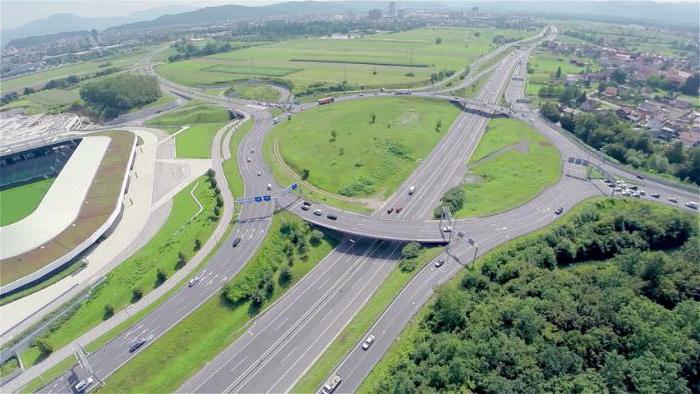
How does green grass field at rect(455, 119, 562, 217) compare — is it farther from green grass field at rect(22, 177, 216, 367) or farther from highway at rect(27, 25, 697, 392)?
green grass field at rect(22, 177, 216, 367)

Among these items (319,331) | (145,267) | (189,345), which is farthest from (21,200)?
(319,331)

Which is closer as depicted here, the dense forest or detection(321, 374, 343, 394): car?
the dense forest

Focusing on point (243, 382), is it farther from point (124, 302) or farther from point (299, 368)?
point (124, 302)

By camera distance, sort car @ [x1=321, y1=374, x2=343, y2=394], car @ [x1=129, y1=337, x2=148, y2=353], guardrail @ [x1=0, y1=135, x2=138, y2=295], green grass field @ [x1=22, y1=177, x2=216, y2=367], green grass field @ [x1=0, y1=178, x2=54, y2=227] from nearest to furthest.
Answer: car @ [x1=321, y1=374, x2=343, y2=394] → car @ [x1=129, y1=337, x2=148, y2=353] → green grass field @ [x1=22, y1=177, x2=216, y2=367] → guardrail @ [x1=0, y1=135, x2=138, y2=295] → green grass field @ [x1=0, y1=178, x2=54, y2=227]

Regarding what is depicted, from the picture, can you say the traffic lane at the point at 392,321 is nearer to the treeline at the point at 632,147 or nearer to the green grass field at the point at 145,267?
the green grass field at the point at 145,267

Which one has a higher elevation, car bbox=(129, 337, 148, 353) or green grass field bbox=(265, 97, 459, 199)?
green grass field bbox=(265, 97, 459, 199)

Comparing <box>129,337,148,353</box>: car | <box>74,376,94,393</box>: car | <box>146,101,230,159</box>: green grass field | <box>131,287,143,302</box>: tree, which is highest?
<box>146,101,230,159</box>: green grass field

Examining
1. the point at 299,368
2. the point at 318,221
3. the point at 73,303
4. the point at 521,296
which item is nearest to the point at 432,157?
the point at 318,221

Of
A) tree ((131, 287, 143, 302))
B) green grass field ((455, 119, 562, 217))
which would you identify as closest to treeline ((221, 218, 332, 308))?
tree ((131, 287, 143, 302))
